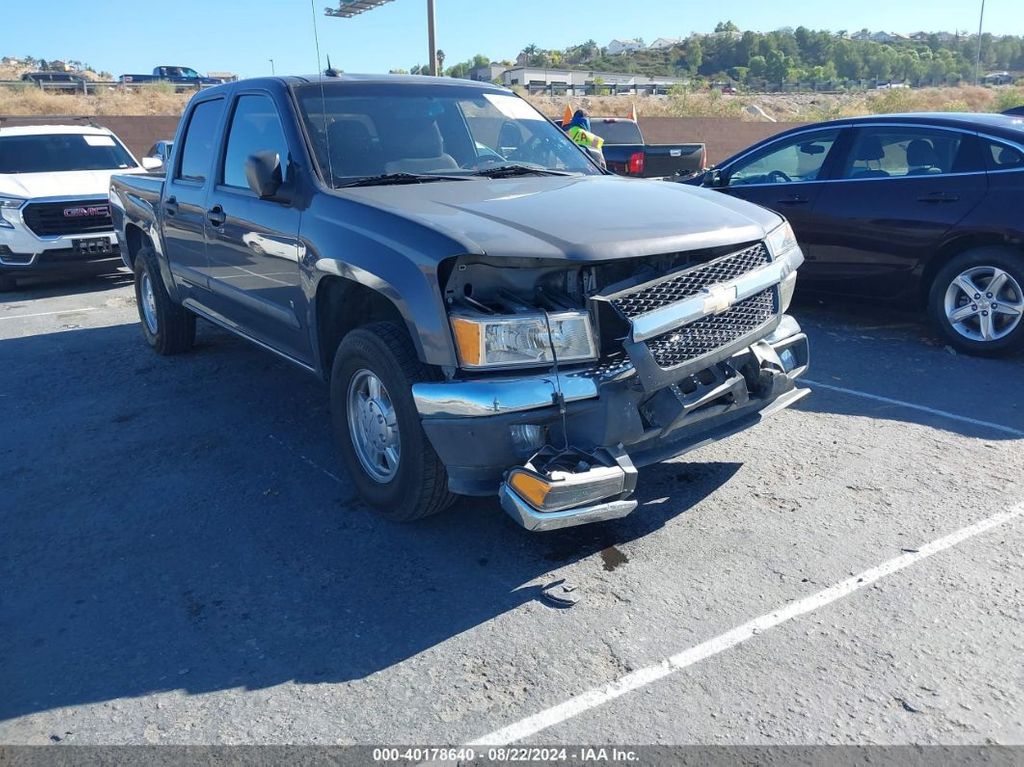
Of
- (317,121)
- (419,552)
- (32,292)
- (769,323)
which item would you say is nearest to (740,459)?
(769,323)

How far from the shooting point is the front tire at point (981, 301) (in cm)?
621

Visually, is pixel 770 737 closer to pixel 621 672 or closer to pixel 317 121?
pixel 621 672

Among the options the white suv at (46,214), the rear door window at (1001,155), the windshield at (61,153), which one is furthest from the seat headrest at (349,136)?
the windshield at (61,153)

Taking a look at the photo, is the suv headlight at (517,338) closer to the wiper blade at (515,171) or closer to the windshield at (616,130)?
the wiper blade at (515,171)

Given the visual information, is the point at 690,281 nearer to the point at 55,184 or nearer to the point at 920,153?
the point at 920,153

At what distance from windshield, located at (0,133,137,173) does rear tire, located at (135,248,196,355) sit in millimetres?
5056

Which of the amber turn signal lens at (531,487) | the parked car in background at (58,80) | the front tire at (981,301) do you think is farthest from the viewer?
the parked car in background at (58,80)

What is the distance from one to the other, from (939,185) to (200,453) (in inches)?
220

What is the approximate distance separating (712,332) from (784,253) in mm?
847

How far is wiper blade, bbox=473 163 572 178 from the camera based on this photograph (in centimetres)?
486

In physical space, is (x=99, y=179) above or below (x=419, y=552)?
above

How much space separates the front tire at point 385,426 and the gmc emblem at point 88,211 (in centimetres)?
735

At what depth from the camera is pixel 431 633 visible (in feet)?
10.7

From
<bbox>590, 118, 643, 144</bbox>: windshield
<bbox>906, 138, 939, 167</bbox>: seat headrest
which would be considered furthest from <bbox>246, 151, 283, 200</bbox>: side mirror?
<bbox>590, 118, 643, 144</bbox>: windshield
